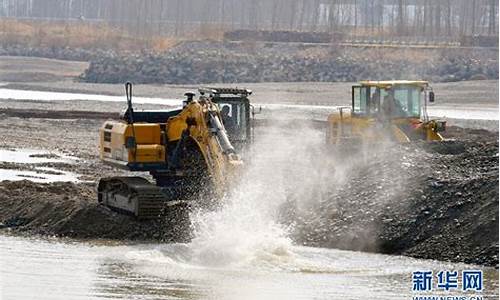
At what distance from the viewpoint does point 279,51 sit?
76250 mm

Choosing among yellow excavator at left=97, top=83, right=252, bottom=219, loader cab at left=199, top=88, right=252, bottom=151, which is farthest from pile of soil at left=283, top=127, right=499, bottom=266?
yellow excavator at left=97, top=83, right=252, bottom=219

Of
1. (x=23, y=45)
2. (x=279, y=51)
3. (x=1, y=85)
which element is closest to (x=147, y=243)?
(x=1, y=85)

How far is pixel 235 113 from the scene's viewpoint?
1925 cm

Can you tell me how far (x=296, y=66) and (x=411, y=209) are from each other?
50.6 m

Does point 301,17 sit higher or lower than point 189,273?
higher

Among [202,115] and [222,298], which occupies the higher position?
[202,115]

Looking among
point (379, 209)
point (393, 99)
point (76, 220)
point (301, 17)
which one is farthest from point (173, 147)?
point (301, 17)

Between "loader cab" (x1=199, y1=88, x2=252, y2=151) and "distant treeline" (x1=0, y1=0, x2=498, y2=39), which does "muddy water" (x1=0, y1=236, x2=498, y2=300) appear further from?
"distant treeline" (x1=0, y1=0, x2=498, y2=39)

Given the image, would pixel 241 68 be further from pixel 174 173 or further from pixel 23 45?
pixel 174 173

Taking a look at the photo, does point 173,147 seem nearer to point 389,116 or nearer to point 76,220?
point 76,220

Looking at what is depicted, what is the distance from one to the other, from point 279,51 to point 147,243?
58531 mm

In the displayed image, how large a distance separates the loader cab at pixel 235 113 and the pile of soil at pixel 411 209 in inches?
52.4

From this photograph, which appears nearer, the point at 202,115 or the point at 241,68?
the point at 202,115

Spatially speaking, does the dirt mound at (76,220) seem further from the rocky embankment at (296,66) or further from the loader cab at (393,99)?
the rocky embankment at (296,66)
